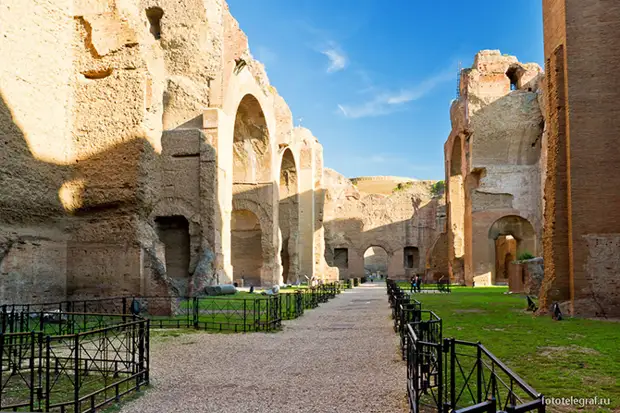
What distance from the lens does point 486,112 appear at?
96.2 feet

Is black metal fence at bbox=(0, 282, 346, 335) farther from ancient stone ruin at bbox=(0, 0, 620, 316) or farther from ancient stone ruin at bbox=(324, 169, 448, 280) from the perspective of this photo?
ancient stone ruin at bbox=(324, 169, 448, 280)

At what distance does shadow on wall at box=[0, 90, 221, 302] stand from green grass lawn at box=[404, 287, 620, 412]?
6737 millimetres

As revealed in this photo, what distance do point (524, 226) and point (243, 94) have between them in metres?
17.3

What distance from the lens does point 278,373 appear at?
6496 millimetres

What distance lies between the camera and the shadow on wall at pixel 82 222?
1126 centimetres

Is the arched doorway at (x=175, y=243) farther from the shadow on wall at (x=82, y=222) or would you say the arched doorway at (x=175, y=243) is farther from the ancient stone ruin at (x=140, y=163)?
the shadow on wall at (x=82, y=222)

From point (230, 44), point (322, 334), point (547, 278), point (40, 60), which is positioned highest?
point (230, 44)

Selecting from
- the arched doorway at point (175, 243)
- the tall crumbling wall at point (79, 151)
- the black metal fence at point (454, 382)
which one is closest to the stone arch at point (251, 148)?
the arched doorway at point (175, 243)

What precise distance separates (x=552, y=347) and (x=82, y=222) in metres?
10.0

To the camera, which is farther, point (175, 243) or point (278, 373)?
point (175, 243)

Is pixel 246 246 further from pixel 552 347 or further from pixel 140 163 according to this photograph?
pixel 552 347

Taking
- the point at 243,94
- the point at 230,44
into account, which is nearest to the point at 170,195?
the point at 243,94

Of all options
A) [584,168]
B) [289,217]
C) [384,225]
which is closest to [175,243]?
[289,217]

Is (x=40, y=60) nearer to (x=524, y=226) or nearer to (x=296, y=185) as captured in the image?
(x=296, y=185)
